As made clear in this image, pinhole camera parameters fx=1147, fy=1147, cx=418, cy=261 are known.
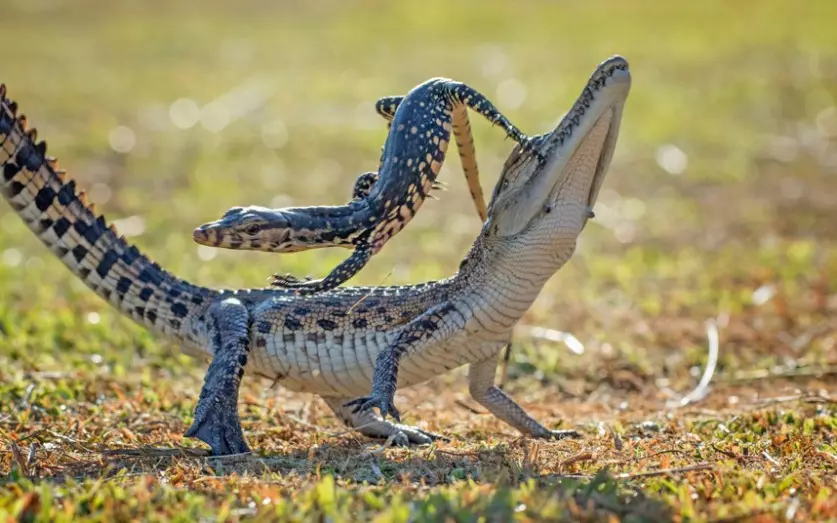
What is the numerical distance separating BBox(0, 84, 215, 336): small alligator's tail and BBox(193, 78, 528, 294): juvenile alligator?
1.10m

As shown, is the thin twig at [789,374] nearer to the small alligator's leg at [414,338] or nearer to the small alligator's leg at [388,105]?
the small alligator's leg at [414,338]

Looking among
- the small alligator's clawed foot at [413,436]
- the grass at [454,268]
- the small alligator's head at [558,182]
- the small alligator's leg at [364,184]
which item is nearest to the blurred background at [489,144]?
the grass at [454,268]

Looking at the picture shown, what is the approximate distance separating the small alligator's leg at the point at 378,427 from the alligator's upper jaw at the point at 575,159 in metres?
1.12

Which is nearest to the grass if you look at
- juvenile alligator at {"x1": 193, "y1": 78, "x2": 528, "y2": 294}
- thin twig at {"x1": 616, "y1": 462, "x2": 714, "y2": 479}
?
thin twig at {"x1": 616, "y1": 462, "x2": 714, "y2": 479}

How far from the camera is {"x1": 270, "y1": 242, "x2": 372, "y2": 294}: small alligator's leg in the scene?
207 inches

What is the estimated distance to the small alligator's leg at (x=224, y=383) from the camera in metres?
5.33

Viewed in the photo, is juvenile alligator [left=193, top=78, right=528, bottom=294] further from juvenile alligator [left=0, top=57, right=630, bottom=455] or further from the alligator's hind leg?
juvenile alligator [left=0, top=57, right=630, bottom=455]

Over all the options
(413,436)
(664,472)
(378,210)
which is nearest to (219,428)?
(413,436)

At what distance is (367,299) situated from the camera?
5.98m

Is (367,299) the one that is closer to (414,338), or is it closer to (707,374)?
(414,338)

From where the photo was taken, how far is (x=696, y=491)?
4.43 meters

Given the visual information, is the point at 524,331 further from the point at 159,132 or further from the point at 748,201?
the point at 159,132

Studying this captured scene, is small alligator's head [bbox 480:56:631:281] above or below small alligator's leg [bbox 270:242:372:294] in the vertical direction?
above

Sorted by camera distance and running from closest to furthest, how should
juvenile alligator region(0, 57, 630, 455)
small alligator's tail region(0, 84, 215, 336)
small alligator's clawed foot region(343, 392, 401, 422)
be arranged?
small alligator's clawed foot region(343, 392, 401, 422), juvenile alligator region(0, 57, 630, 455), small alligator's tail region(0, 84, 215, 336)
